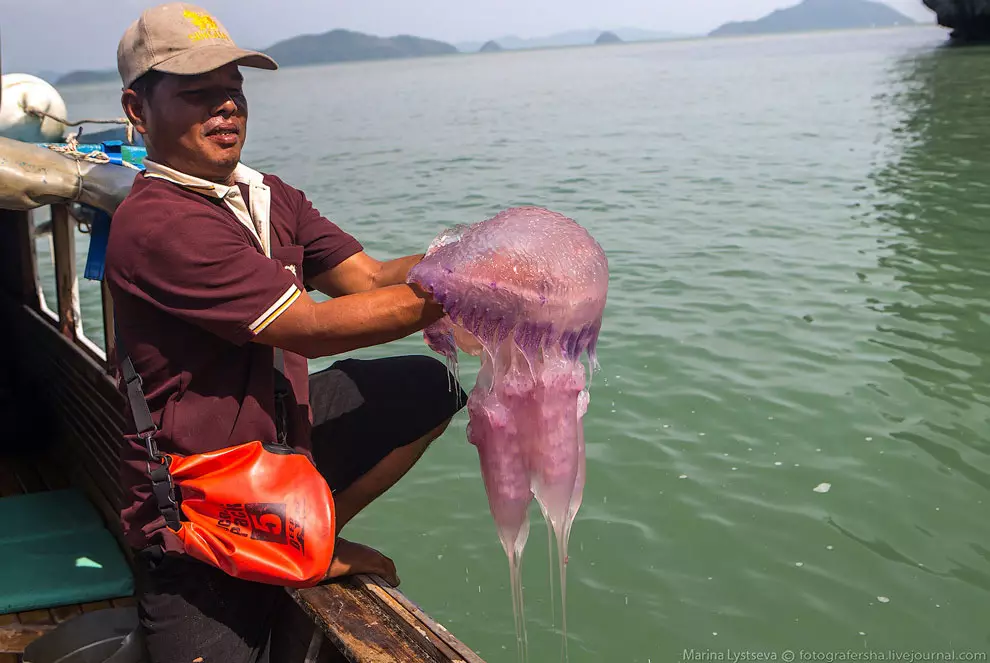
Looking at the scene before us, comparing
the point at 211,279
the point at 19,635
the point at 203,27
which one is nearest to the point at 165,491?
the point at 211,279

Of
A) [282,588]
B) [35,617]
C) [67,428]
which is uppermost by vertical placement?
[282,588]

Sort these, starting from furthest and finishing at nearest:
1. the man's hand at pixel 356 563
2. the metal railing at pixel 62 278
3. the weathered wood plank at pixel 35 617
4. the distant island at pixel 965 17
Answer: the distant island at pixel 965 17, the metal railing at pixel 62 278, the weathered wood plank at pixel 35 617, the man's hand at pixel 356 563

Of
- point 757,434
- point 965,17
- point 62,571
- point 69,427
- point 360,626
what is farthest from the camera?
point 965,17

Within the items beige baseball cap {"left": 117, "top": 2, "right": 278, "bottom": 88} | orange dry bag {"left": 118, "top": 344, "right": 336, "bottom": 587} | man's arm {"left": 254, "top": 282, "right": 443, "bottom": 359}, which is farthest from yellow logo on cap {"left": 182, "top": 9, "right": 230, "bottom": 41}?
orange dry bag {"left": 118, "top": 344, "right": 336, "bottom": 587}

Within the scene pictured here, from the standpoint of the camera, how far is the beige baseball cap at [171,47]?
91.0 inches

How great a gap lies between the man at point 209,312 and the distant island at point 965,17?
5702 centimetres

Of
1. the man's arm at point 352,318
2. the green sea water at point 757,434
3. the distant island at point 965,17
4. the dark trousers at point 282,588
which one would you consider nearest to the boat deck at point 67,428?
the dark trousers at point 282,588

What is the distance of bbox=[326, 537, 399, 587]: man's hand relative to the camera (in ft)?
8.97

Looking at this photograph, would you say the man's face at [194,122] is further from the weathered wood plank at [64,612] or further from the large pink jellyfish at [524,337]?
the weathered wood plank at [64,612]

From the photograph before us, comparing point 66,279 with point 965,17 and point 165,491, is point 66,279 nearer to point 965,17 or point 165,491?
point 165,491

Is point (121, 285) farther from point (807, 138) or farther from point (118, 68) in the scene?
point (807, 138)

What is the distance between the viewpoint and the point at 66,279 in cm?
481

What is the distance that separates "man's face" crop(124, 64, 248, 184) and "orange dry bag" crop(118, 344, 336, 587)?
0.55 meters

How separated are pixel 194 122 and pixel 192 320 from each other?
0.55m
